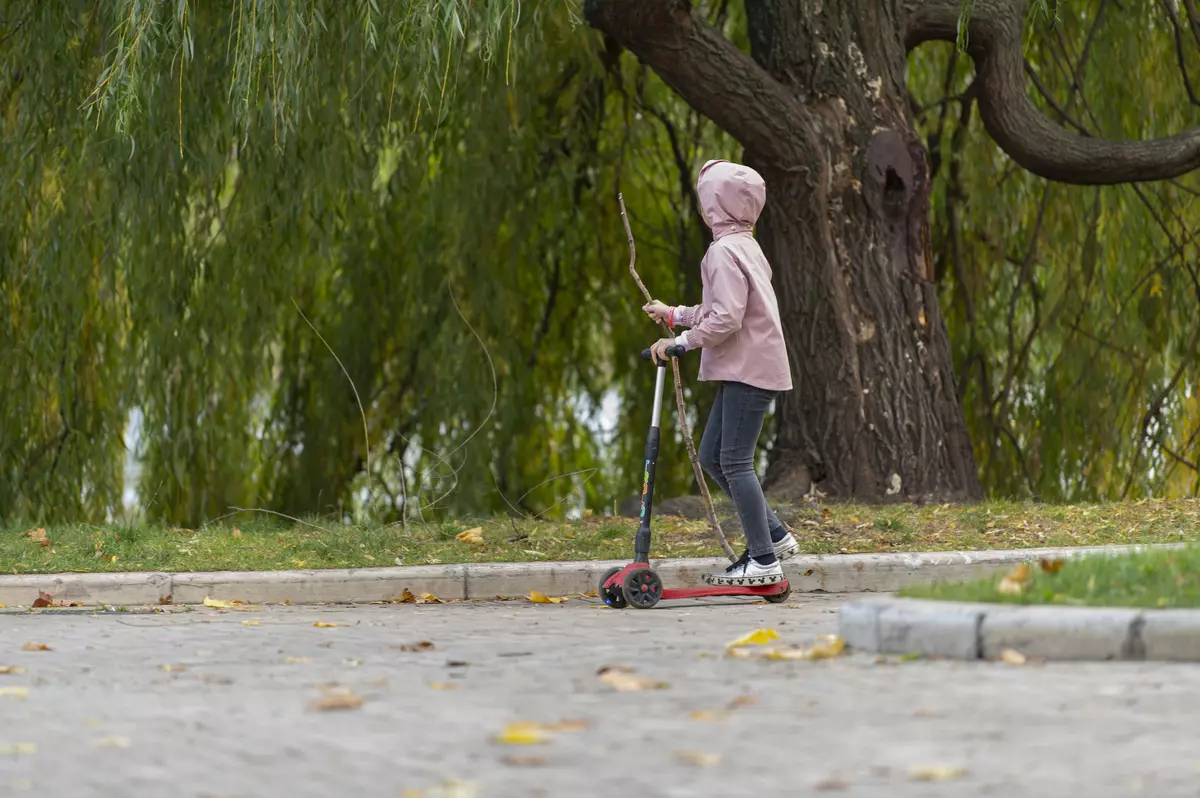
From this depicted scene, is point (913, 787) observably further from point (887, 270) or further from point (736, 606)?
point (887, 270)

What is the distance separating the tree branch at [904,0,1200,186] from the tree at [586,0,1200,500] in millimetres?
111

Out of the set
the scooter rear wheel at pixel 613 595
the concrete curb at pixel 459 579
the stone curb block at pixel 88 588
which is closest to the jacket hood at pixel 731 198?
the scooter rear wheel at pixel 613 595

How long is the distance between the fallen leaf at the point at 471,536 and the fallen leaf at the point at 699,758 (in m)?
5.29

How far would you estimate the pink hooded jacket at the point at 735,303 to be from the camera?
694cm

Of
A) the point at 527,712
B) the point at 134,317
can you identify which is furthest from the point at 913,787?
the point at 134,317

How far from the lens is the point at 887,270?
10398mm

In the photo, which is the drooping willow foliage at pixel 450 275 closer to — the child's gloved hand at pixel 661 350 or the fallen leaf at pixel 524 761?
the child's gloved hand at pixel 661 350

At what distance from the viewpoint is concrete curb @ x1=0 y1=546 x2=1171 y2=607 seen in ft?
25.2

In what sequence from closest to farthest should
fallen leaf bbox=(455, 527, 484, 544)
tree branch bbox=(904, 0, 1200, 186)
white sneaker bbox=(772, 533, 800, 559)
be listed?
1. white sneaker bbox=(772, 533, 800, 559)
2. fallen leaf bbox=(455, 527, 484, 544)
3. tree branch bbox=(904, 0, 1200, 186)

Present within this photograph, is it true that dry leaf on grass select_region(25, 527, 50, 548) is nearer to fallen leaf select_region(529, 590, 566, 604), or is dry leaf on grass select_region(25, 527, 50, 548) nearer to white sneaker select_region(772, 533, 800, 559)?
fallen leaf select_region(529, 590, 566, 604)

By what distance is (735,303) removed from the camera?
693 cm

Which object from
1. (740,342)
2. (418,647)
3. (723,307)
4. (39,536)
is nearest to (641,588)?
(740,342)

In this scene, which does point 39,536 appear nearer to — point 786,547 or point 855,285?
point 786,547

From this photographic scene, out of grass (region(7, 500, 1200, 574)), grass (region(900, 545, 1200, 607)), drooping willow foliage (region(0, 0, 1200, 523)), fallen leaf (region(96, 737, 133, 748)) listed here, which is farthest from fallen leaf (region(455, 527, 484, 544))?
fallen leaf (region(96, 737, 133, 748))
